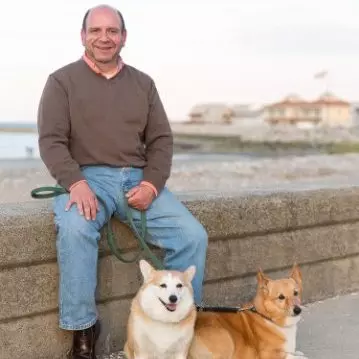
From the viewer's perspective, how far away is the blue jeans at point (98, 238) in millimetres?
3623

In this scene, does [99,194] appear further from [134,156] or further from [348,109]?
[348,109]

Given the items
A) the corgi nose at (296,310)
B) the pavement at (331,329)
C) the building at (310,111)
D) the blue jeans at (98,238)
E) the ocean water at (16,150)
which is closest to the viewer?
the blue jeans at (98,238)

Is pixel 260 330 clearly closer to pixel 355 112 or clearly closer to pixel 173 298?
pixel 173 298

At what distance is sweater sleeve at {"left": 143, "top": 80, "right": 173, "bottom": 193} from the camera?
4117 mm

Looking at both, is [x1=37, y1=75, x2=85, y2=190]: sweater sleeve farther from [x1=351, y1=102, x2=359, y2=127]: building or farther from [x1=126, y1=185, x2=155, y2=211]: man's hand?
[x1=351, y1=102, x2=359, y2=127]: building

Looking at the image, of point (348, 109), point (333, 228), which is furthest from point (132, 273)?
point (348, 109)

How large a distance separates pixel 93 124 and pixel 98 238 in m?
0.70

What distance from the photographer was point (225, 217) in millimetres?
4648

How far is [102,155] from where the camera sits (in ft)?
13.1

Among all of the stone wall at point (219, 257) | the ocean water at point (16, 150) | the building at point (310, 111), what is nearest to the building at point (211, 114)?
the building at point (310, 111)

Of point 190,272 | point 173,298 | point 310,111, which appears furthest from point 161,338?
point 310,111

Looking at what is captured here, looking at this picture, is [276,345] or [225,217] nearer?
[276,345]

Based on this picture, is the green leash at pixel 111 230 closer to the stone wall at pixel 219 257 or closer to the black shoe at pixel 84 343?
the stone wall at pixel 219 257

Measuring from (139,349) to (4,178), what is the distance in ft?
66.5
